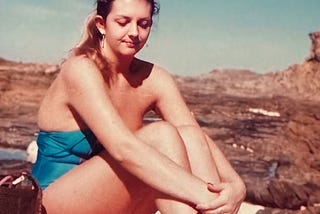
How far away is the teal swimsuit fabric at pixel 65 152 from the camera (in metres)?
2.99

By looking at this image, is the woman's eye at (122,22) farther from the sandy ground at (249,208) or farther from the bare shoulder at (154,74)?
the sandy ground at (249,208)

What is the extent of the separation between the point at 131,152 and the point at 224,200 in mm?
469

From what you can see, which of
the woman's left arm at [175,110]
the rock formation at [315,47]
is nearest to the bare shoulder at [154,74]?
the woman's left arm at [175,110]

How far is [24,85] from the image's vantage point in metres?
31.2

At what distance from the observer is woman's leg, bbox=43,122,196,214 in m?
2.77

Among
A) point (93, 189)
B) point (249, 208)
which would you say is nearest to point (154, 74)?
point (93, 189)

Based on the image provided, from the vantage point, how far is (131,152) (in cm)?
274

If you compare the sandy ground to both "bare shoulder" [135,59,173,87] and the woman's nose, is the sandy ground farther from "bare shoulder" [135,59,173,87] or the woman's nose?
the woman's nose

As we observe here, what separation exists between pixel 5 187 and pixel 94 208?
48 cm

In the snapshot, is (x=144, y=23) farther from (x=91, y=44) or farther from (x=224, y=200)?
(x=224, y=200)

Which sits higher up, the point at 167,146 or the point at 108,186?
the point at 167,146

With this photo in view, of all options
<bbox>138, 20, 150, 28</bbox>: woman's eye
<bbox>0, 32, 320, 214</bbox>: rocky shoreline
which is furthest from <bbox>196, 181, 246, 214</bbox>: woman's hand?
<bbox>0, 32, 320, 214</bbox>: rocky shoreline

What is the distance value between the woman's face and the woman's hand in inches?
29.0

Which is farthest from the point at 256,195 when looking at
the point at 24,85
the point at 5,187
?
the point at 24,85
